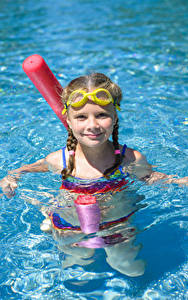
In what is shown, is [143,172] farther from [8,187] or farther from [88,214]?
[8,187]

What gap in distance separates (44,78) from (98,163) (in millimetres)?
1027

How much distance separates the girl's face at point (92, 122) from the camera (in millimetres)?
3129

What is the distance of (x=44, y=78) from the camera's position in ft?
11.5

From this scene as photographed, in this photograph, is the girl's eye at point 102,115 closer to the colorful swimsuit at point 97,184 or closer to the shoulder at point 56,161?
the colorful swimsuit at point 97,184

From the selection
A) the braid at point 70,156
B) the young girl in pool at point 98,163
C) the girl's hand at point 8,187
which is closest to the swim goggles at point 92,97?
the young girl in pool at point 98,163

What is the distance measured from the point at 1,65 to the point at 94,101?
546cm

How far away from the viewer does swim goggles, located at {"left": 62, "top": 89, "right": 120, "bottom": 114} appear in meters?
3.11

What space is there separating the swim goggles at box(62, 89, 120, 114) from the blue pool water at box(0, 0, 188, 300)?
1.28 meters

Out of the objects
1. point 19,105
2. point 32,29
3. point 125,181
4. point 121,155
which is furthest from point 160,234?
point 32,29

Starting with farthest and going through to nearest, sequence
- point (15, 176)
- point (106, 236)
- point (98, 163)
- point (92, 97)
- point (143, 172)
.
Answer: point (15, 176) < point (143, 172) < point (98, 163) < point (106, 236) < point (92, 97)

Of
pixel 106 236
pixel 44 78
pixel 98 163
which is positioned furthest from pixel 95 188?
pixel 44 78

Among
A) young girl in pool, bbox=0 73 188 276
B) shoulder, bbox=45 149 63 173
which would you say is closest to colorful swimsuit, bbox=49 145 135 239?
young girl in pool, bbox=0 73 188 276

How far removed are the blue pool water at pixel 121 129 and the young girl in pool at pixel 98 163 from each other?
0.23 metres

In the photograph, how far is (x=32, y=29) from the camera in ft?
33.5
